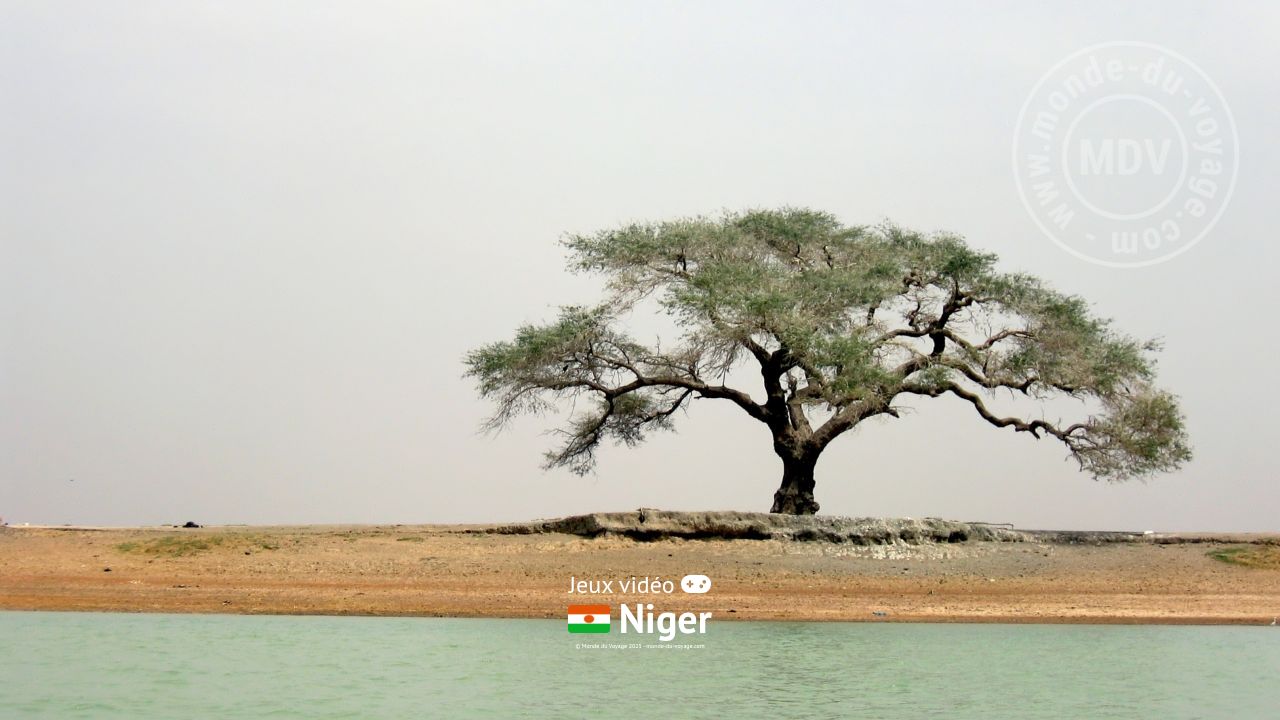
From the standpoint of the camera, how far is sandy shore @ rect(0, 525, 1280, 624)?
20578 mm

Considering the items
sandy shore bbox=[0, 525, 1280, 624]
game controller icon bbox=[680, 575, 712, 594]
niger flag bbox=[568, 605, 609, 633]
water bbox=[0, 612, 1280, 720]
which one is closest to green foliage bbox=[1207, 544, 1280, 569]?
sandy shore bbox=[0, 525, 1280, 624]

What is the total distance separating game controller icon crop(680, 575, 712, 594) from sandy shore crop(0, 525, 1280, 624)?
16 cm

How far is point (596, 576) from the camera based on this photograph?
2216cm

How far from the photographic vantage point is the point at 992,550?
82.2ft

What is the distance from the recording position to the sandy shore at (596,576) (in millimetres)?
20578

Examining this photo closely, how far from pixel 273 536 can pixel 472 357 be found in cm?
645

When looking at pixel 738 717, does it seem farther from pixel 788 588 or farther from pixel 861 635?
pixel 788 588

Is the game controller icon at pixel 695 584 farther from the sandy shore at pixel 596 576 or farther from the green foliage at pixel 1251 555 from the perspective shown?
the green foliage at pixel 1251 555

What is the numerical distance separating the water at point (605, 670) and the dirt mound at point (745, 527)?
479 centimetres

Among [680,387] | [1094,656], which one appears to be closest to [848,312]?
[680,387]

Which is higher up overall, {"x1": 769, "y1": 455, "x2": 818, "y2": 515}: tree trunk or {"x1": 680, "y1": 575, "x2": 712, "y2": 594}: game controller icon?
{"x1": 769, "y1": 455, "x2": 818, "y2": 515}: tree trunk

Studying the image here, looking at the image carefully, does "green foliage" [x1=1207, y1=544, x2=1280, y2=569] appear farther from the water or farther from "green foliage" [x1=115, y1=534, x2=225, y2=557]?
"green foliage" [x1=115, y1=534, x2=225, y2=557]

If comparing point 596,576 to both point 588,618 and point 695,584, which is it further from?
point 588,618

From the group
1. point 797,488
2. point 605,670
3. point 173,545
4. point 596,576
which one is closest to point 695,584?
point 596,576
